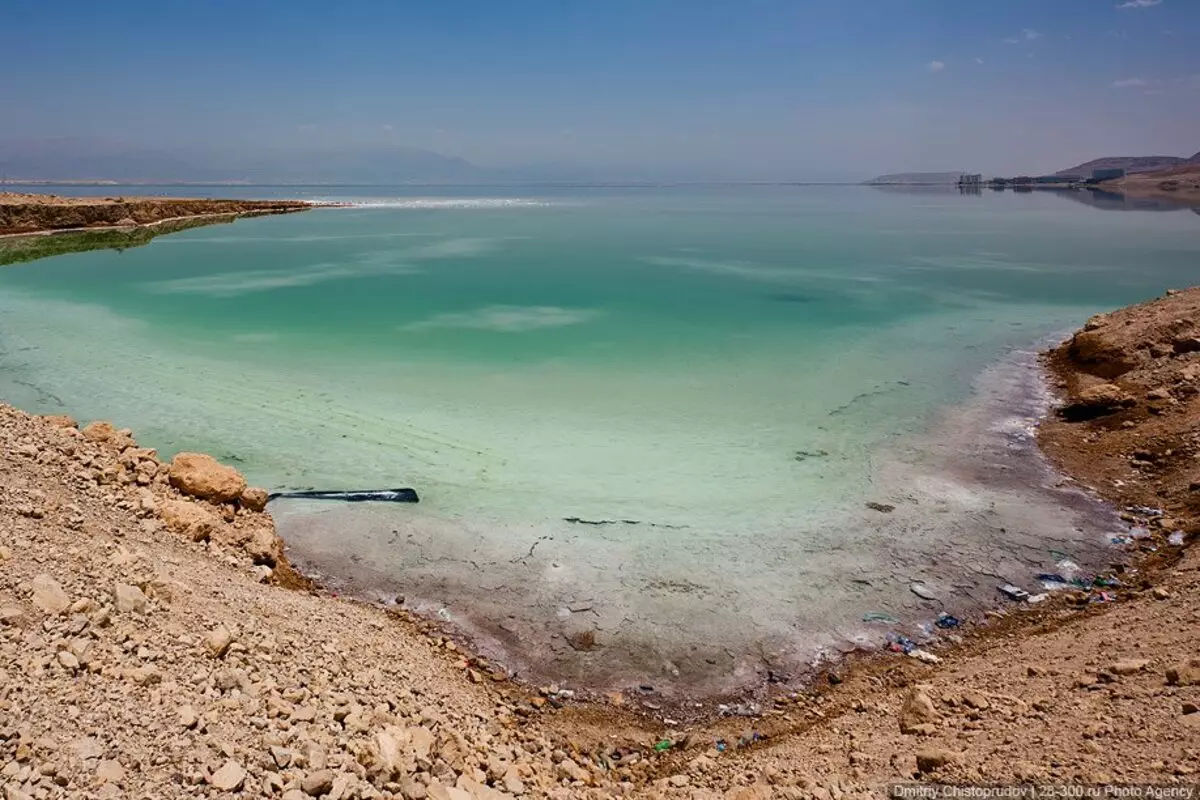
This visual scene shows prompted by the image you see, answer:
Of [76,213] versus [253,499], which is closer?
[253,499]

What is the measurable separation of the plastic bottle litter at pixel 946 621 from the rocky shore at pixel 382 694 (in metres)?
0.16

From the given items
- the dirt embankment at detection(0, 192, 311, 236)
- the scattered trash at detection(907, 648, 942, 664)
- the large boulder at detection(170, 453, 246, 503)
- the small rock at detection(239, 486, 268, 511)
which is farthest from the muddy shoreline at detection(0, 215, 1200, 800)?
the dirt embankment at detection(0, 192, 311, 236)

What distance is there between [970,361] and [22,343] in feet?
71.6

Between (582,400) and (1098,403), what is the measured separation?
28.6 ft

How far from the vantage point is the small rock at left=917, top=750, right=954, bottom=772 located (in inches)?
168

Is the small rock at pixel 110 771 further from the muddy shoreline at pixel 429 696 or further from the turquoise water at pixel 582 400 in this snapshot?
the turquoise water at pixel 582 400

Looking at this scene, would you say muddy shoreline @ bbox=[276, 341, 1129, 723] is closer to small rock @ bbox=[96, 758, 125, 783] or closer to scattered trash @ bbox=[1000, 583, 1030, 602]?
scattered trash @ bbox=[1000, 583, 1030, 602]

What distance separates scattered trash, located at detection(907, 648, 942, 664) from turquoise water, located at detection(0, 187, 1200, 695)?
492 mm

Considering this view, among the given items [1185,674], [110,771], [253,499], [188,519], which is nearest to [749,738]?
[1185,674]

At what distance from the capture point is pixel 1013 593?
7262 mm

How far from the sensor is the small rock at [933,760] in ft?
14.0

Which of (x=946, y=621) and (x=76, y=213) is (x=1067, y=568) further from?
(x=76, y=213)

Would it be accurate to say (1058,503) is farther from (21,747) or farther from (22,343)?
(22,343)

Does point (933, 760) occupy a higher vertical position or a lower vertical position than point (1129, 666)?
lower
